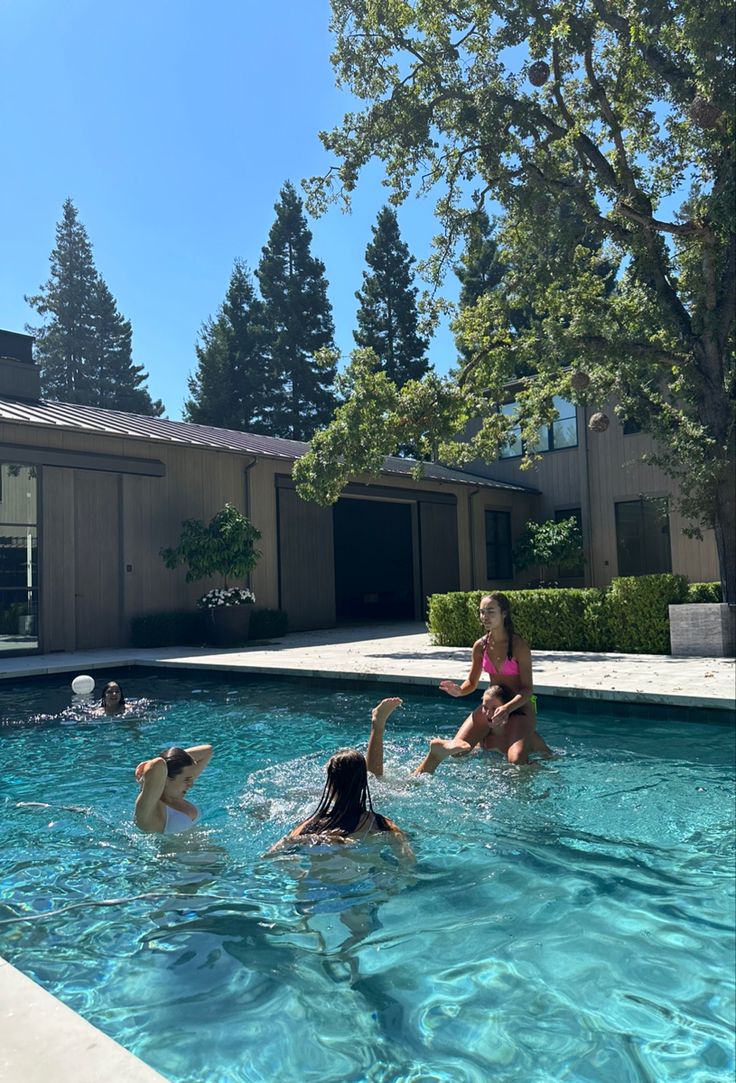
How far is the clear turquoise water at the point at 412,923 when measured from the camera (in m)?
2.24

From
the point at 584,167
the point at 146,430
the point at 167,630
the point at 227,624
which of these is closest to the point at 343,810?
the point at 227,624

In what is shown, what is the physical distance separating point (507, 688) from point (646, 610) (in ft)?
17.8

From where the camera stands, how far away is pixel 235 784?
5.24 meters

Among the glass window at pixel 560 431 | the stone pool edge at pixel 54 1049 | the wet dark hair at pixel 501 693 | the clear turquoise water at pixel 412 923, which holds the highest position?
the glass window at pixel 560 431

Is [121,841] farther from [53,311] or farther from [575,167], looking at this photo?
[53,311]

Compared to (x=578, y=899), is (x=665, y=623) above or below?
above

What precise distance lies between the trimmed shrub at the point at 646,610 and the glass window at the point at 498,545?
→ 33.5 ft

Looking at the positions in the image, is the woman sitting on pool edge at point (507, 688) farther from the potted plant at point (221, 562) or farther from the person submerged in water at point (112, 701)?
the potted plant at point (221, 562)

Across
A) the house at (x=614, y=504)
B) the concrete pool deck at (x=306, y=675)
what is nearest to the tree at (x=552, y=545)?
the house at (x=614, y=504)

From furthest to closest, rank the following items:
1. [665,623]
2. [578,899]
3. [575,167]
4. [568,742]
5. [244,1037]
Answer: [575,167] < [665,623] < [568,742] < [578,899] < [244,1037]

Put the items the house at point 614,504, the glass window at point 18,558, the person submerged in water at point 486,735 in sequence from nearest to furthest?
the person submerged in water at point 486,735, the glass window at point 18,558, the house at point 614,504

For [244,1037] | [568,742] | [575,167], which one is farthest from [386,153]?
[244,1037]

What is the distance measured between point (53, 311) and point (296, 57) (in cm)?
2929

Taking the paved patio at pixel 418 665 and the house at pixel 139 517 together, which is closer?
the paved patio at pixel 418 665
